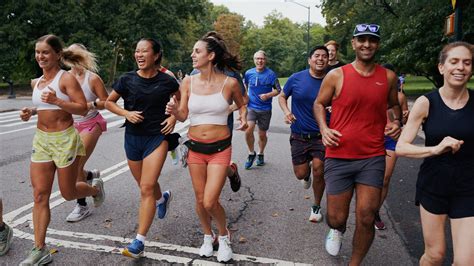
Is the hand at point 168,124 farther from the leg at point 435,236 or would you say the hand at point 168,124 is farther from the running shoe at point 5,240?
the leg at point 435,236

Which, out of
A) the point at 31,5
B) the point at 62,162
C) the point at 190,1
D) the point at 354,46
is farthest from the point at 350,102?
the point at 190,1

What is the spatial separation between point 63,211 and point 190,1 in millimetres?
36304

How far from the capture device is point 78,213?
496 centimetres

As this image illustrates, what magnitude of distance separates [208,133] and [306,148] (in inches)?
67.8

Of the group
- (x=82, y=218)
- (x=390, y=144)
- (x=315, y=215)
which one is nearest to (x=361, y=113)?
(x=390, y=144)

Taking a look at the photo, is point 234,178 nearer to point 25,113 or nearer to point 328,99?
point 328,99

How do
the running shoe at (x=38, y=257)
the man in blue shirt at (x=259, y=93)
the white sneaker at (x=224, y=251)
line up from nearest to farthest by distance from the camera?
the running shoe at (x=38, y=257), the white sneaker at (x=224, y=251), the man in blue shirt at (x=259, y=93)

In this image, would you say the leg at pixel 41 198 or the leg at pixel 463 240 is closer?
the leg at pixel 463 240

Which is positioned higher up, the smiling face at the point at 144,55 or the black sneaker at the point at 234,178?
the smiling face at the point at 144,55

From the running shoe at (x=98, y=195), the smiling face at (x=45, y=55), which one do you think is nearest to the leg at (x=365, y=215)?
the smiling face at (x=45, y=55)

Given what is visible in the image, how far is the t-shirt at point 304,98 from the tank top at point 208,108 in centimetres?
151

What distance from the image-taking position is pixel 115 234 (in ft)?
14.7

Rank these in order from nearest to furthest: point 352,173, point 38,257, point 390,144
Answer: point 352,173 < point 38,257 < point 390,144

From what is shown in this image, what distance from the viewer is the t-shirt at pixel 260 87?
7762 millimetres
